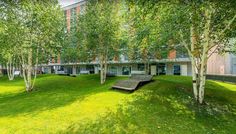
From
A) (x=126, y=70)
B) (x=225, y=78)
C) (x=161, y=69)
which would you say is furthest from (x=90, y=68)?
(x=225, y=78)

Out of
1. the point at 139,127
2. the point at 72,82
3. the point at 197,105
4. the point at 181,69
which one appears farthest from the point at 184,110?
the point at 181,69

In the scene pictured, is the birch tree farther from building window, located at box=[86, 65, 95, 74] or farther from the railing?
building window, located at box=[86, 65, 95, 74]

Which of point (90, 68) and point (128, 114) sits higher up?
point (90, 68)

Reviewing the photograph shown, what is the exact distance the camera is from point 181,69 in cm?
6259

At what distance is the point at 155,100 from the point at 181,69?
145ft

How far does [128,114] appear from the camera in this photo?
1695 cm

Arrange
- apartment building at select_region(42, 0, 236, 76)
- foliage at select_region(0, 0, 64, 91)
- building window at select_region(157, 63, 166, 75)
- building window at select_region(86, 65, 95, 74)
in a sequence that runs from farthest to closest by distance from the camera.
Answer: building window at select_region(86, 65, 95, 74) < building window at select_region(157, 63, 166, 75) < apartment building at select_region(42, 0, 236, 76) < foliage at select_region(0, 0, 64, 91)

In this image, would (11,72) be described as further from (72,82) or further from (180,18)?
(180,18)

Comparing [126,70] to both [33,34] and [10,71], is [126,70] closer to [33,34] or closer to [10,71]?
[10,71]

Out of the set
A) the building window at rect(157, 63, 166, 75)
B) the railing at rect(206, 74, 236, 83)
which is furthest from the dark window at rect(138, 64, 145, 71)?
the railing at rect(206, 74, 236, 83)

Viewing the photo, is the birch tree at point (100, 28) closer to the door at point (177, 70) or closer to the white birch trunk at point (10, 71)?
the white birch trunk at point (10, 71)

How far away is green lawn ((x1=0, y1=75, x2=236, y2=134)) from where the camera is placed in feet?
49.6

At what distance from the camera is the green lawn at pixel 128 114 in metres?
15.1

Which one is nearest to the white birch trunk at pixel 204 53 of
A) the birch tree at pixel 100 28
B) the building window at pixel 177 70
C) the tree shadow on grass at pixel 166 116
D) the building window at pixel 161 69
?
the tree shadow on grass at pixel 166 116
